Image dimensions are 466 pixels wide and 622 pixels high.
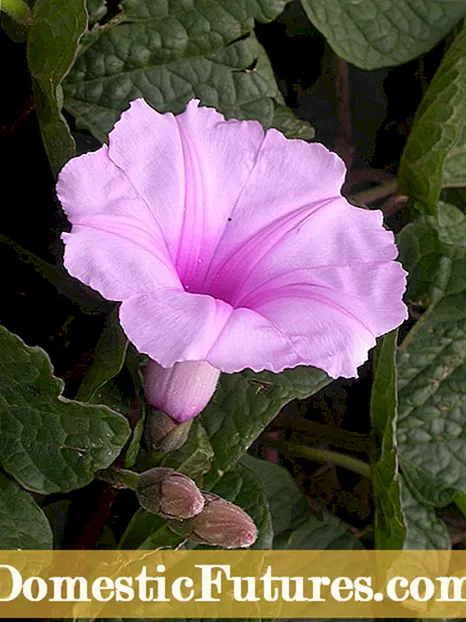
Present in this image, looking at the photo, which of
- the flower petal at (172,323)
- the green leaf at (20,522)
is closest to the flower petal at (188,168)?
the flower petal at (172,323)

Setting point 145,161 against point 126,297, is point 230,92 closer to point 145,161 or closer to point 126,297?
point 145,161

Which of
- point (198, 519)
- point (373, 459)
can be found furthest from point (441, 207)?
point (198, 519)

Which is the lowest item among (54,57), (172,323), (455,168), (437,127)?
(455,168)

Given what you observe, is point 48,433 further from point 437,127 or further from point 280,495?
point 437,127

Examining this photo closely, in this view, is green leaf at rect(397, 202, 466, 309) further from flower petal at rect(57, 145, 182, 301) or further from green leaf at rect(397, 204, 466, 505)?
flower petal at rect(57, 145, 182, 301)

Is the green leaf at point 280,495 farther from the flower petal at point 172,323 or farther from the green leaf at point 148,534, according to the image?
the flower petal at point 172,323

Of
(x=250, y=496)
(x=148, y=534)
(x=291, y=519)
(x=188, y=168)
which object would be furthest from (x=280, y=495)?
(x=188, y=168)
